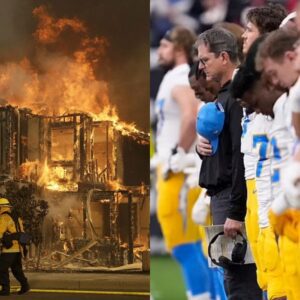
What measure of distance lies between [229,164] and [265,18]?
2.23 feet

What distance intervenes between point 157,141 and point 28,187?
3.48 ft

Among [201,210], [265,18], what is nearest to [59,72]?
[201,210]

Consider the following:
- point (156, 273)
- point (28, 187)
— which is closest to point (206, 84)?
point (156, 273)

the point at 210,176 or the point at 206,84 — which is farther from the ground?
the point at 206,84

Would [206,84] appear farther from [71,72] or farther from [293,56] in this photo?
[71,72]

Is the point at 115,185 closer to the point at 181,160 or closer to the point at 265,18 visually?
the point at 181,160

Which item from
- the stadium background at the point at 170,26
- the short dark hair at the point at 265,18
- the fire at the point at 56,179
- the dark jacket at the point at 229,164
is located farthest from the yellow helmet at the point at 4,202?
the short dark hair at the point at 265,18

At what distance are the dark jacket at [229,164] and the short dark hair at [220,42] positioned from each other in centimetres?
15

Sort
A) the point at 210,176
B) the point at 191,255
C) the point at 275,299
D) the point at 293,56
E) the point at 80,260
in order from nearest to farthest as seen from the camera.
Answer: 1. the point at 293,56
2. the point at 275,299
3. the point at 210,176
4. the point at 191,255
5. the point at 80,260

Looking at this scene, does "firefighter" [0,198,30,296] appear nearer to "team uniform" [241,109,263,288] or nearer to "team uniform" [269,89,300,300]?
"team uniform" [241,109,263,288]

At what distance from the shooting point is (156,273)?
20.0ft

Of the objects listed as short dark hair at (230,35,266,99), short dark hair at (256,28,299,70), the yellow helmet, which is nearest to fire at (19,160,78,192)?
the yellow helmet

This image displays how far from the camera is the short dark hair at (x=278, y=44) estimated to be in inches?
145

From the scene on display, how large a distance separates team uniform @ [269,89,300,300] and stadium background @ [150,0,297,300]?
1.45 m
